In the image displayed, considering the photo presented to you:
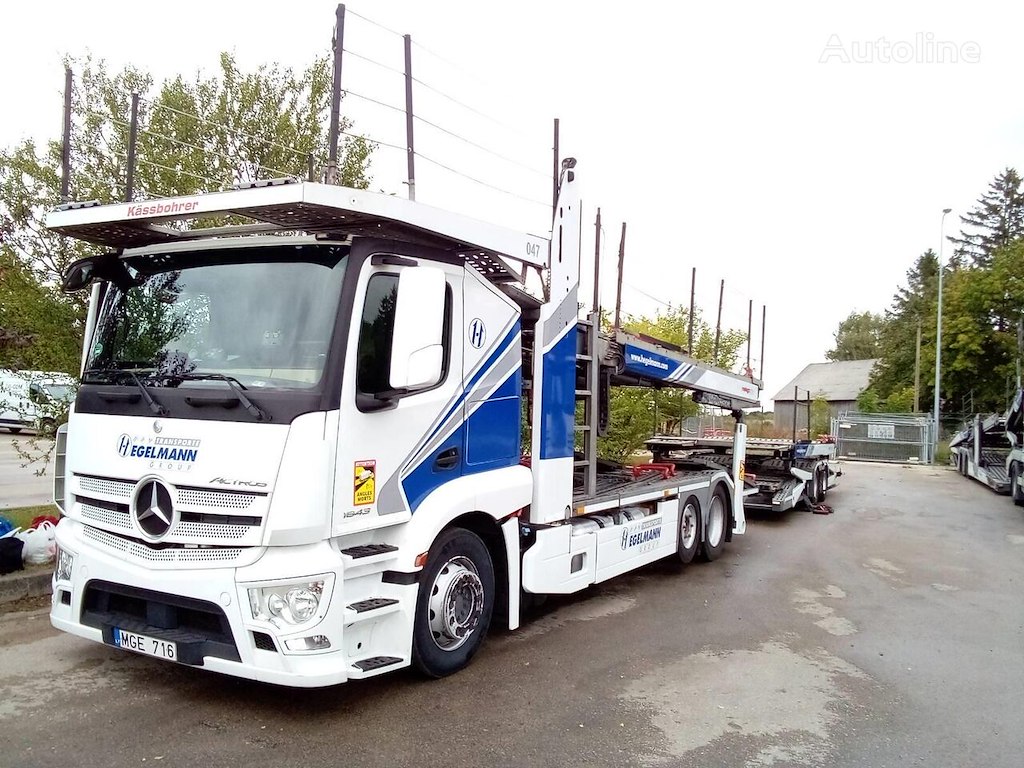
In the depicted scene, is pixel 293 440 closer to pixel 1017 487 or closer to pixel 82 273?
pixel 82 273

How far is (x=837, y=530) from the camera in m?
12.5

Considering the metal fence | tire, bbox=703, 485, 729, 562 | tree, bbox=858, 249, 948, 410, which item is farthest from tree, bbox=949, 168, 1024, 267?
tire, bbox=703, 485, 729, 562

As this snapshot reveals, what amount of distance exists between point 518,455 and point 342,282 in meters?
2.12

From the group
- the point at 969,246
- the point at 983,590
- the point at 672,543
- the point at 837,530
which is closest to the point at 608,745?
the point at 672,543

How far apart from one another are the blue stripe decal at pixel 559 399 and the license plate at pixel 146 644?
116 inches

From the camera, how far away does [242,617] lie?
396 cm

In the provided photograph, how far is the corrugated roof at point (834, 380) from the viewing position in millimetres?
67812

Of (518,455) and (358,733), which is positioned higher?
(518,455)

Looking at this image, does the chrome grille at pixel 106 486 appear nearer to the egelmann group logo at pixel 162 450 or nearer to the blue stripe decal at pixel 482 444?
the egelmann group logo at pixel 162 450

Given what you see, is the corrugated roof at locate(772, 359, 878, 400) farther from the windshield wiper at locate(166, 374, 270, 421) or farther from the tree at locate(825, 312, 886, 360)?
the windshield wiper at locate(166, 374, 270, 421)

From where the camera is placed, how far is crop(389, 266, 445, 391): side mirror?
14.0 ft

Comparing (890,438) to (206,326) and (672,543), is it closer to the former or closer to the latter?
(672,543)

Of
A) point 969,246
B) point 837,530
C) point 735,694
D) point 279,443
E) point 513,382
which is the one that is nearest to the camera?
point 279,443

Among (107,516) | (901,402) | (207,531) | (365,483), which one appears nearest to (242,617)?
(207,531)
